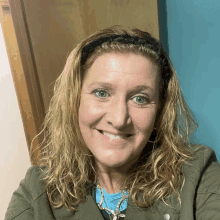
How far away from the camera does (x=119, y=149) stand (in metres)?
0.86

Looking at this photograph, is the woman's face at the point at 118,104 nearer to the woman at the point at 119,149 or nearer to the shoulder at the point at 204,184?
the woman at the point at 119,149

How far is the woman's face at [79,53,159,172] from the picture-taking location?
804mm

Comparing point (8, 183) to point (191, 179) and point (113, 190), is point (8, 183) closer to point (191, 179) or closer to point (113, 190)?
point (113, 190)

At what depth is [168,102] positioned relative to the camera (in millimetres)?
989

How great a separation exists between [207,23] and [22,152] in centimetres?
187

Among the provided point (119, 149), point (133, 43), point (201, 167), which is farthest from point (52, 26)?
point (201, 167)

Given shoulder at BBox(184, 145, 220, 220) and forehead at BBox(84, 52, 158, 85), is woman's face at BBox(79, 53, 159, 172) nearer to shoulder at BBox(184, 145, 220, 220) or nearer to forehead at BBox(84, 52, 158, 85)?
forehead at BBox(84, 52, 158, 85)

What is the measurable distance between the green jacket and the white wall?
104 cm

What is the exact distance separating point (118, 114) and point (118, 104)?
0.04 meters

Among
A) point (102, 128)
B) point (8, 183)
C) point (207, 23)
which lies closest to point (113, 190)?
point (102, 128)

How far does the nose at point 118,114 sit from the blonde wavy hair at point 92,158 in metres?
0.21

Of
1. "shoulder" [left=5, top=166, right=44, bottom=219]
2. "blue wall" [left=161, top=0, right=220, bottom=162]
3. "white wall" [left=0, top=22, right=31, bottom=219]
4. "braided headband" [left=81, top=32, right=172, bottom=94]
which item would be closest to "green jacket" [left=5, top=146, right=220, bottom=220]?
"shoulder" [left=5, top=166, right=44, bottom=219]

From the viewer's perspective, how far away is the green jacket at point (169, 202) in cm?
80

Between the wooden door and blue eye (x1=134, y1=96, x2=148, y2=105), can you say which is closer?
blue eye (x1=134, y1=96, x2=148, y2=105)
